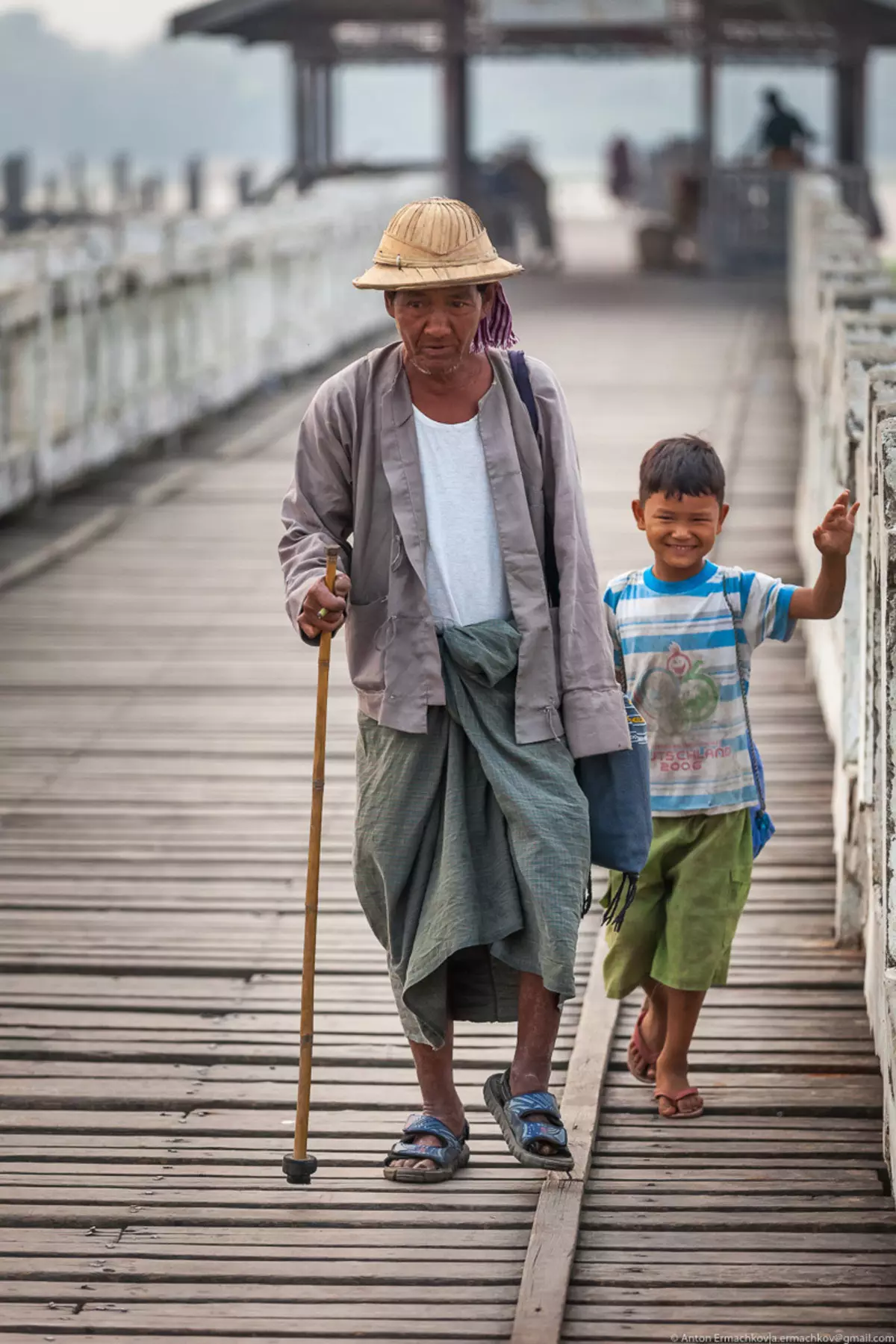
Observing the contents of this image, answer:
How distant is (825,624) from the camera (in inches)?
261

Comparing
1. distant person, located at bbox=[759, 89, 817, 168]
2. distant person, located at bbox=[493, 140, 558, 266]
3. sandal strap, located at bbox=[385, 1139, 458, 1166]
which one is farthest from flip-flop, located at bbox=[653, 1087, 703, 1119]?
distant person, located at bbox=[493, 140, 558, 266]

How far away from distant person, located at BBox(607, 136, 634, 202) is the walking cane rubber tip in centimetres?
3477

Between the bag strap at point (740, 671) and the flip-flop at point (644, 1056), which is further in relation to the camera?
the flip-flop at point (644, 1056)

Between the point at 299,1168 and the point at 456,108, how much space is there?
66.0 feet

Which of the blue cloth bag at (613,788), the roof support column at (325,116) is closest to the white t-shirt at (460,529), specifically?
the blue cloth bag at (613,788)

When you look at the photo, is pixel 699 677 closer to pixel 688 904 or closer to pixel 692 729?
pixel 692 729

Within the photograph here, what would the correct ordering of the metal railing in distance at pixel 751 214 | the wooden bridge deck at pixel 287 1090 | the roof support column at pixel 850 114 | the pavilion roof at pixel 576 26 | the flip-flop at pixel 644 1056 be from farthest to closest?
the roof support column at pixel 850 114 → the metal railing in distance at pixel 751 214 → the pavilion roof at pixel 576 26 → the flip-flop at pixel 644 1056 → the wooden bridge deck at pixel 287 1090

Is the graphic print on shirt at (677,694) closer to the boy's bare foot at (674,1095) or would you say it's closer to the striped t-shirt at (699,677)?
the striped t-shirt at (699,677)

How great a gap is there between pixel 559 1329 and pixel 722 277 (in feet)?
66.8

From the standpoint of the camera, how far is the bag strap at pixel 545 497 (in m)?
3.78

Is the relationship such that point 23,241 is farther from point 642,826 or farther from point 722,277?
point 722,277

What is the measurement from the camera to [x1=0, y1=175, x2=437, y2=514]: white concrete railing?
10.3 m

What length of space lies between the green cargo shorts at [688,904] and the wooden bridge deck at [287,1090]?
25cm

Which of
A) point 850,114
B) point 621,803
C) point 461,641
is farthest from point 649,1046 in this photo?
point 850,114
